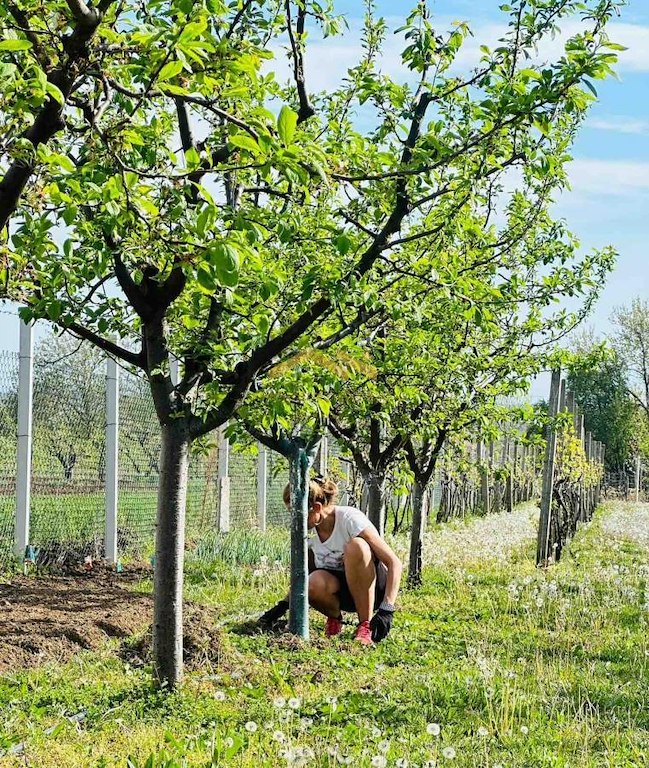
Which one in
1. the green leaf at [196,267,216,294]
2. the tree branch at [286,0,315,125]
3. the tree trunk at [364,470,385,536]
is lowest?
the tree trunk at [364,470,385,536]

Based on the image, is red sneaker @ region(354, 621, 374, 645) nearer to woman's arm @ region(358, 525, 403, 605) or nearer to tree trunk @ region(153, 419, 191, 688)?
woman's arm @ region(358, 525, 403, 605)

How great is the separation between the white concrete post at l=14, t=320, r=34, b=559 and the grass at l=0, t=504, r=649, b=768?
7.73 ft

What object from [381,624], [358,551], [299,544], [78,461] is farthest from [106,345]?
[78,461]

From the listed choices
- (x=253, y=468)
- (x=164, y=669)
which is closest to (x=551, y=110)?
(x=164, y=669)

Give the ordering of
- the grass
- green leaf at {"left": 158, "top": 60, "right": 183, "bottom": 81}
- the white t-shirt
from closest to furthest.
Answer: green leaf at {"left": 158, "top": 60, "right": 183, "bottom": 81} < the grass < the white t-shirt

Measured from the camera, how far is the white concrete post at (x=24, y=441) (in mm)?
9695

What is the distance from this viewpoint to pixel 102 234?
416cm

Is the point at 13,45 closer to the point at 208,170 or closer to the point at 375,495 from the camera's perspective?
the point at 208,170

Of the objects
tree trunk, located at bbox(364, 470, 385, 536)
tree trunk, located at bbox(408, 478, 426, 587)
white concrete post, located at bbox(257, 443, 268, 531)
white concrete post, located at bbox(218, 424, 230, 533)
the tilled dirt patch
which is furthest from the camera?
white concrete post, located at bbox(257, 443, 268, 531)

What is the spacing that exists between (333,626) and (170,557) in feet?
7.94

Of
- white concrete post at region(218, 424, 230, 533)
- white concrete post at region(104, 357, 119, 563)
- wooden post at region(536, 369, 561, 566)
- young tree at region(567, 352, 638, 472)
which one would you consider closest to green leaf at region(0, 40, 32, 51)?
white concrete post at region(104, 357, 119, 563)

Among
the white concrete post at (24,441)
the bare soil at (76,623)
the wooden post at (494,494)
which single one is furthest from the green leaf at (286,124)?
the wooden post at (494,494)

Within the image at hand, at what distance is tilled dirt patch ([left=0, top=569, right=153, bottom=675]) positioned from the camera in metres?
6.23

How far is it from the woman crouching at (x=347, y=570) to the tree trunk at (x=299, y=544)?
0.20m
